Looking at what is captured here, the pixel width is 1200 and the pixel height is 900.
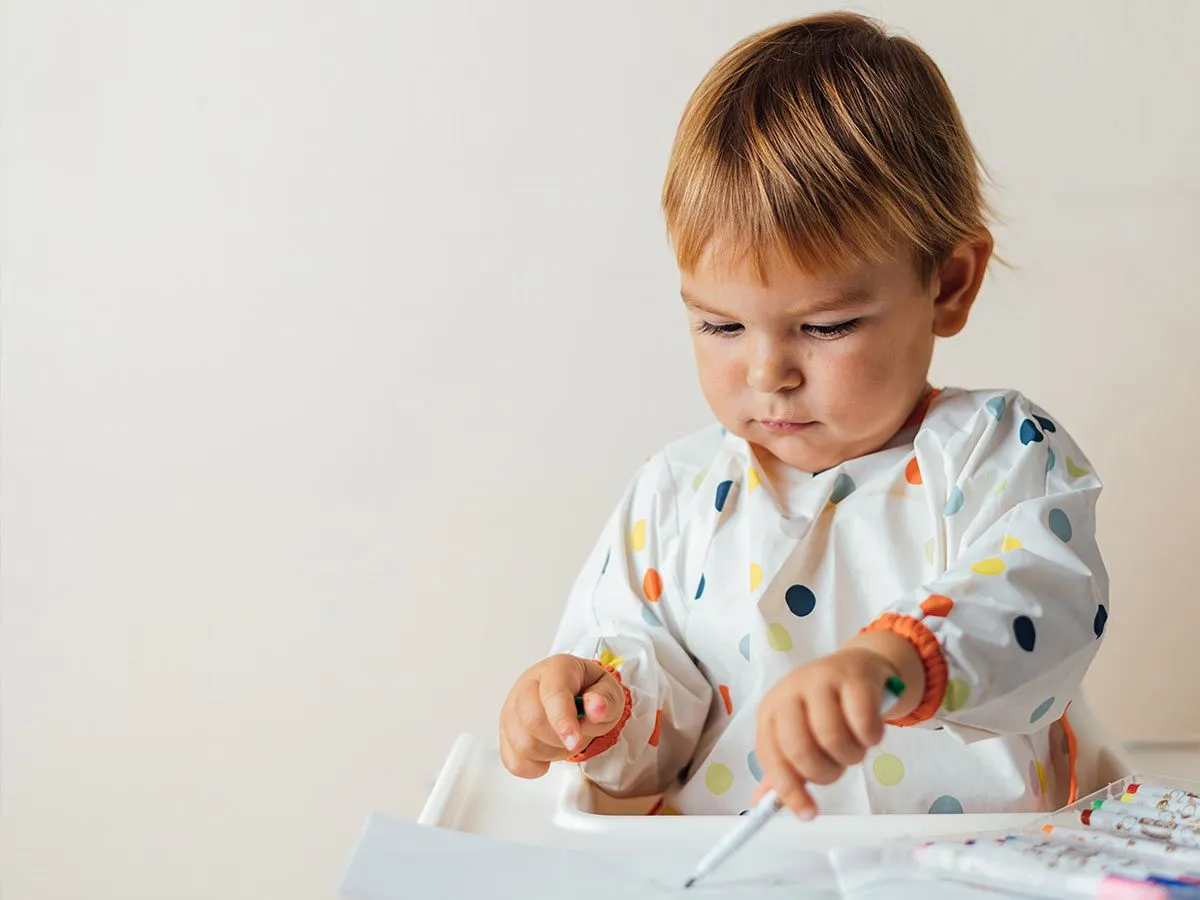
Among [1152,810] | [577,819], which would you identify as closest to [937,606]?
[1152,810]

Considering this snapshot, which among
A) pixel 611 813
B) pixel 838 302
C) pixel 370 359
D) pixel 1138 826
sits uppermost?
pixel 838 302

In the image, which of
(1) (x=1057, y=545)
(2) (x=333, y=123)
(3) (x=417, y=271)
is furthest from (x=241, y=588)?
(1) (x=1057, y=545)

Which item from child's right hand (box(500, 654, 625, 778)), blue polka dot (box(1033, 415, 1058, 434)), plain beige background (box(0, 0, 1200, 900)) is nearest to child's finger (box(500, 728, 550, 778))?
child's right hand (box(500, 654, 625, 778))

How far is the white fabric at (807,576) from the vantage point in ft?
2.75

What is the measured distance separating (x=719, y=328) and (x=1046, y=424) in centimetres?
22

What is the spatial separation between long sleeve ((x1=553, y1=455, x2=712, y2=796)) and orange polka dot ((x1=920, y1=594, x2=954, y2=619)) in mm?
255

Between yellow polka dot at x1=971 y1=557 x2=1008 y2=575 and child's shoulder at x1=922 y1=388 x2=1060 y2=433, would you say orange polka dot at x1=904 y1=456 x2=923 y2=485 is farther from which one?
yellow polka dot at x1=971 y1=557 x2=1008 y2=575

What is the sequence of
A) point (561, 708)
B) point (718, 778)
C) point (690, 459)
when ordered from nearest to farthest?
point (561, 708)
point (718, 778)
point (690, 459)

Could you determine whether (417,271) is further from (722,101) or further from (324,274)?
(722,101)

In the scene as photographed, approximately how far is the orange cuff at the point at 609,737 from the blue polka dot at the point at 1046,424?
313 millimetres

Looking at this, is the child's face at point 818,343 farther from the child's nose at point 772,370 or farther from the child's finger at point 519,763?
the child's finger at point 519,763

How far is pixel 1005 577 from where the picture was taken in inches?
27.9

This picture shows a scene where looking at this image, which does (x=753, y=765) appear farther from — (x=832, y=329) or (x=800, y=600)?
(x=832, y=329)

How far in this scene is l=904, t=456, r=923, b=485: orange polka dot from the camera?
2.94ft
